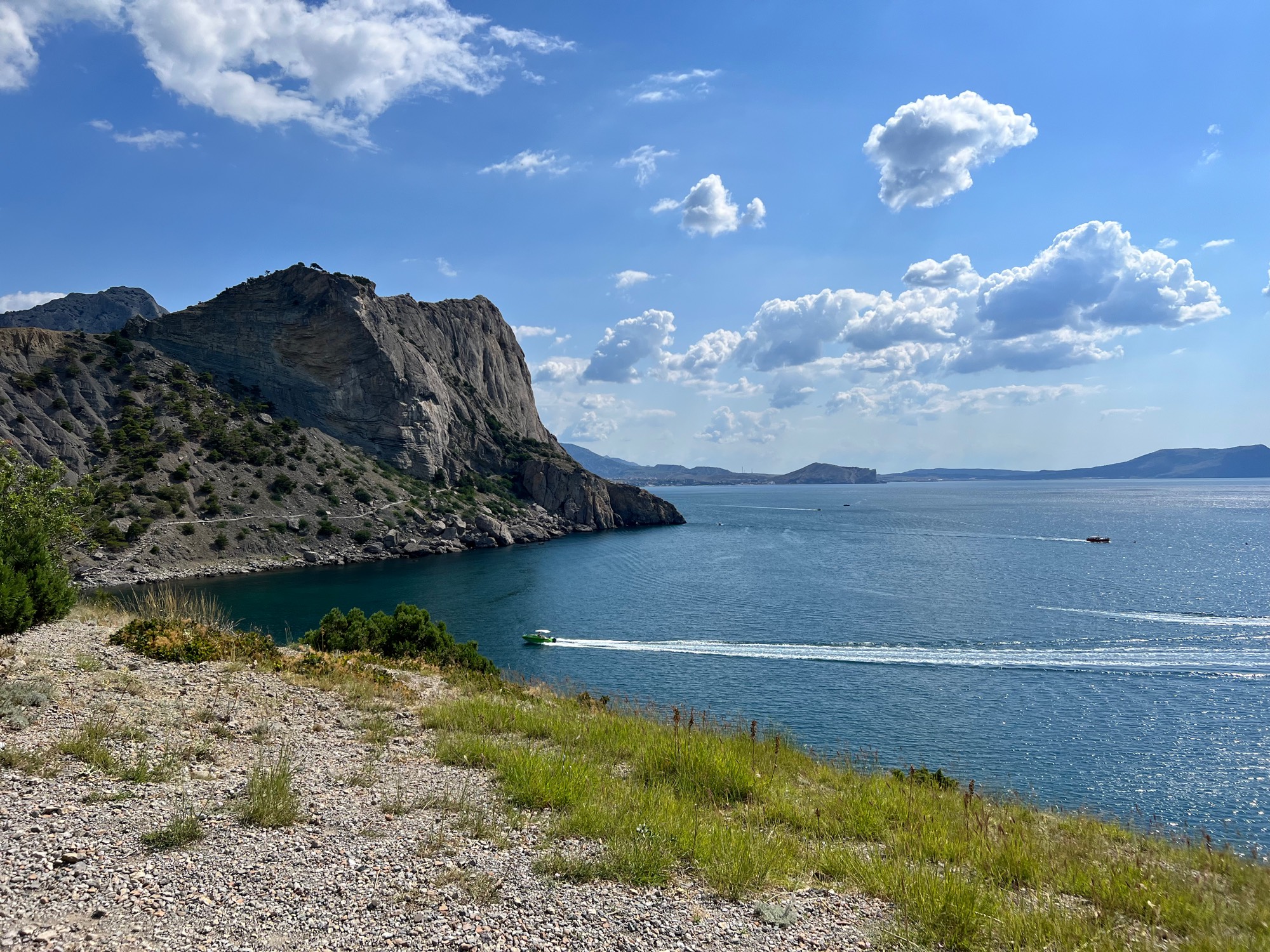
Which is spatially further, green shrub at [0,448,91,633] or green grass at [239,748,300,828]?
green shrub at [0,448,91,633]

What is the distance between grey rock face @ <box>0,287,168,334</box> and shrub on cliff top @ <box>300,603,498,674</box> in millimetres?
136833

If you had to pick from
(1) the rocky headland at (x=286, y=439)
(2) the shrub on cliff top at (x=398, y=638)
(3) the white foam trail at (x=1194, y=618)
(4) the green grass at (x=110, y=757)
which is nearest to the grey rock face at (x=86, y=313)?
(1) the rocky headland at (x=286, y=439)

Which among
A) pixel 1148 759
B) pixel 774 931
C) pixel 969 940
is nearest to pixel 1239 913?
pixel 969 940

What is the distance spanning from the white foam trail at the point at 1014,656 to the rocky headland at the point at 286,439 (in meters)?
46.1

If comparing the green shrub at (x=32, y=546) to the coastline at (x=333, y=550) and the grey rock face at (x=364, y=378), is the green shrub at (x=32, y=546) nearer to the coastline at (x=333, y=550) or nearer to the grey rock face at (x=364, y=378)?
the coastline at (x=333, y=550)

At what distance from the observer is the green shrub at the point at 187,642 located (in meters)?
13.1

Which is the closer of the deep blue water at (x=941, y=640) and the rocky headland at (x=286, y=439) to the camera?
the deep blue water at (x=941, y=640)

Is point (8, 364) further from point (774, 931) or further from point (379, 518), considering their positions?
point (774, 931)

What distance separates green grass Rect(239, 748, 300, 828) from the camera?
21.2ft

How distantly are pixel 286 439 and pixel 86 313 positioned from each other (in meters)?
91.1

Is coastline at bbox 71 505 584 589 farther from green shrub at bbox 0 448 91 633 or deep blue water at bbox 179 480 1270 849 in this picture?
green shrub at bbox 0 448 91 633

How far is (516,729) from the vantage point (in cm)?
1122

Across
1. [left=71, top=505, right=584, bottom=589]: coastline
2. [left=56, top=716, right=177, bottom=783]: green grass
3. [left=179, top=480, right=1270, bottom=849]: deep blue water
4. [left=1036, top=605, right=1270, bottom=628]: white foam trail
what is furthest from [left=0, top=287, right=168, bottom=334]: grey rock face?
[left=1036, top=605, right=1270, bottom=628]: white foam trail

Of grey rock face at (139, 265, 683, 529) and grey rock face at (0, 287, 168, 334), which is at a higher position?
grey rock face at (0, 287, 168, 334)
